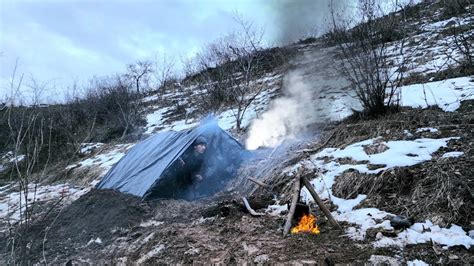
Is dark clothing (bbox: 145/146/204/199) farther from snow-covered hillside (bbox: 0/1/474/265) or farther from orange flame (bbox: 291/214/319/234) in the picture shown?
orange flame (bbox: 291/214/319/234)

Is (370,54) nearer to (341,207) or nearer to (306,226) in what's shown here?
(341,207)

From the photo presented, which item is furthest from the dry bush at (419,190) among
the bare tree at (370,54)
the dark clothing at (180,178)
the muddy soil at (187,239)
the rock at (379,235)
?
the dark clothing at (180,178)

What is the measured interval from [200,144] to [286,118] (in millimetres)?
3984

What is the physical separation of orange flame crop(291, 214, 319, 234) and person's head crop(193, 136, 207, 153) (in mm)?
3745

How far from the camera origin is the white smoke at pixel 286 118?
9953mm

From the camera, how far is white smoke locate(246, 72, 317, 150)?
9953mm

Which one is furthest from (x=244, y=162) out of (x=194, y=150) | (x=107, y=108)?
(x=107, y=108)

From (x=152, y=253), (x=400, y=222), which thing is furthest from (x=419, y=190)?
(x=152, y=253)

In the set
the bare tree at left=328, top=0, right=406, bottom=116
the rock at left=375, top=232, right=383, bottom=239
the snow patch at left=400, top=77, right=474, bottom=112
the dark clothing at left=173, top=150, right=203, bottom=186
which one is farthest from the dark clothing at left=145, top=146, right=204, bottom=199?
the snow patch at left=400, top=77, right=474, bottom=112

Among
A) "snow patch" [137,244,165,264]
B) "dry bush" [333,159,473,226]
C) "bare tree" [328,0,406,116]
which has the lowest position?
"snow patch" [137,244,165,264]

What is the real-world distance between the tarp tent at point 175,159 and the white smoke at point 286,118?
142 centimetres

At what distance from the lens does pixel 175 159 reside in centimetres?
768

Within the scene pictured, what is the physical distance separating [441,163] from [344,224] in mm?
1563

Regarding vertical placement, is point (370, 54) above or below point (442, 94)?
above
